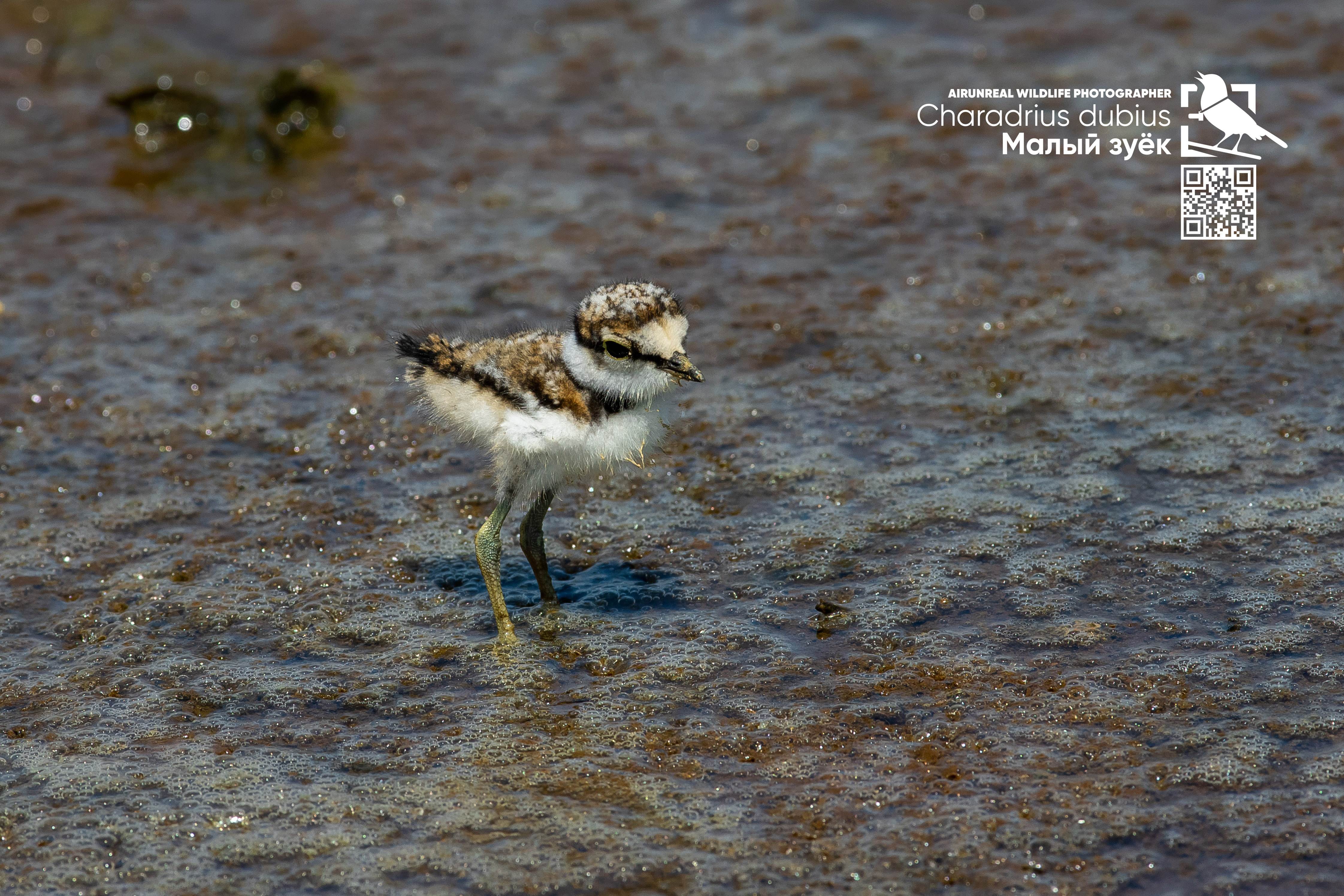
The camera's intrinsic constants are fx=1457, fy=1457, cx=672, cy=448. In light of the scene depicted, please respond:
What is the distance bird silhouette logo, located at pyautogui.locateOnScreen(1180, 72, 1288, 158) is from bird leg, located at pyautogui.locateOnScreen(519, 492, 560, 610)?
509cm

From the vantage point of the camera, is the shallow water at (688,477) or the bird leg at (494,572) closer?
the shallow water at (688,477)

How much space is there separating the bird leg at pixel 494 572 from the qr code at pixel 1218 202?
178 inches

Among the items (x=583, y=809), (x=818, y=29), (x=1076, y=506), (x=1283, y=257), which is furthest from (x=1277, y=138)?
(x=583, y=809)

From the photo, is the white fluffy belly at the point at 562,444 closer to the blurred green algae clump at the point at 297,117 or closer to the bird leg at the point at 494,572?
the bird leg at the point at 494,572

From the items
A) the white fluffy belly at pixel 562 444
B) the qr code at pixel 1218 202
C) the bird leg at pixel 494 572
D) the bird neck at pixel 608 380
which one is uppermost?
the qr code at pixel 1218 202

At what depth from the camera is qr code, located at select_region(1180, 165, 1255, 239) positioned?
794 cm

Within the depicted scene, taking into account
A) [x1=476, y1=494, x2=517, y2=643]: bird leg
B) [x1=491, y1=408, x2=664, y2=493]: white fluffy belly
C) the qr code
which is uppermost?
the qr code

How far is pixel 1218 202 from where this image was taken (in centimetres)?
815

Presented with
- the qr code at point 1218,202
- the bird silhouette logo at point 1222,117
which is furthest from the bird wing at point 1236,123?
the qr code at point 1218,202

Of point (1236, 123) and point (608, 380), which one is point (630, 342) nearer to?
point (608, 380)

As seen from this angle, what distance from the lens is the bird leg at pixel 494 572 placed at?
5.45 m
